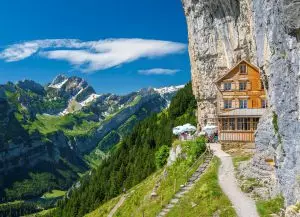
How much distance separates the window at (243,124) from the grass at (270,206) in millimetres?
21643

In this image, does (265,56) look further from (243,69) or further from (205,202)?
(243,69)

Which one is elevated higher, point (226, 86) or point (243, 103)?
point (226, 86)

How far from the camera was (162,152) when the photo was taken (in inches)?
3162

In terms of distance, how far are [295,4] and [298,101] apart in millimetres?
6967

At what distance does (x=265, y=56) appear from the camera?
47750 millimetres

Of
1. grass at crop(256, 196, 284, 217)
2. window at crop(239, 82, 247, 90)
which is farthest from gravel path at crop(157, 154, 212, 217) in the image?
window at crop(239, 82, 247, 90)

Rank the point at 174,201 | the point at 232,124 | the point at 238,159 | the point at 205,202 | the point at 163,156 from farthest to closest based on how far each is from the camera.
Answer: the point at 163,156 → the point at 232,124 → the point at 238,159 → the point at 174,201 → the point at 205,202

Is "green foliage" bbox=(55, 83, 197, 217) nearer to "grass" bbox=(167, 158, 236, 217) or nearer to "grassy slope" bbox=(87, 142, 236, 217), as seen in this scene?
"grassy slope" bbox=(87, 142, 236, 217)

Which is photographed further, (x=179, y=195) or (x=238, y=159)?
Result: (x=238, y=159)

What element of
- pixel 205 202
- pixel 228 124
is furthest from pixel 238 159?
pixel 205 202

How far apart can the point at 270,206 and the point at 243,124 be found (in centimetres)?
2328

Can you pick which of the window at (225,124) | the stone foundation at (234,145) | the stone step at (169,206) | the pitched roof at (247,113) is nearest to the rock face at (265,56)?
the pitched roof at (247,113)

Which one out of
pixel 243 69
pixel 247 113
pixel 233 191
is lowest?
pixel 233 191

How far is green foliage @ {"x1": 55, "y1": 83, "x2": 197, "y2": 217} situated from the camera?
125 metres
